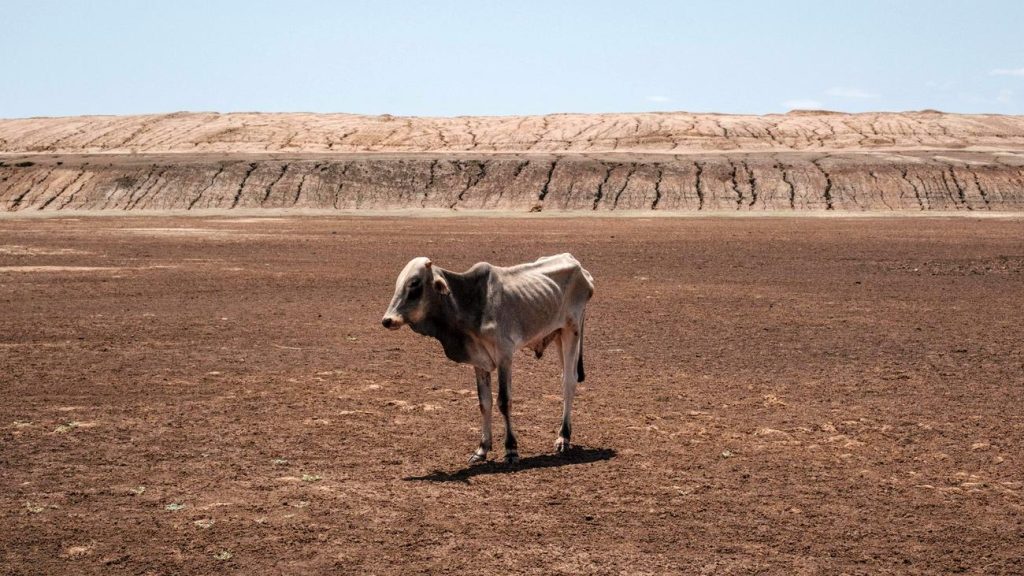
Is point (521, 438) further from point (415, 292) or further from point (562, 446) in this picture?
point (415, 292)

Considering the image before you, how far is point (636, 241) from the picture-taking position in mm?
41719

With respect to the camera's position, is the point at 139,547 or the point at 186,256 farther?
the point at 186,256

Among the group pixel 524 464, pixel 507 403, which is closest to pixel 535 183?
pixel 524 464

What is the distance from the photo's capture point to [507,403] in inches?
388

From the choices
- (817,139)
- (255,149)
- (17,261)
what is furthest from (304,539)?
(817,139)

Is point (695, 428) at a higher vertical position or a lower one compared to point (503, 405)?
lower

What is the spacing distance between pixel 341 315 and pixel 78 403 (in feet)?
27.6

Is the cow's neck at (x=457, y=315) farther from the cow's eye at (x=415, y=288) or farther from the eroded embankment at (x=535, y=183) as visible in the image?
the eroded embankment at (x=535, y=183)

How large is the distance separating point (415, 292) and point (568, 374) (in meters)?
2.10

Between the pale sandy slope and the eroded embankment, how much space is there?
12.5 meters

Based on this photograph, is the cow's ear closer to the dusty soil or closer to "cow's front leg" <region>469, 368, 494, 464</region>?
"cow's front leg" <region>469, 368, 494, 464</region>

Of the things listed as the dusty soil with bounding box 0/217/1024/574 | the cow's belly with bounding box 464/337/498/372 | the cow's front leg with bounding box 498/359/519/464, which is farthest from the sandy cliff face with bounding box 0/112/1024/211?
the cow's belly with bounding box 464/337/498/372

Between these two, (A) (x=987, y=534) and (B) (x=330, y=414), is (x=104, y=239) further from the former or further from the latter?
(A) (x=987, y=534)

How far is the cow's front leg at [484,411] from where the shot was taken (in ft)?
32.4
